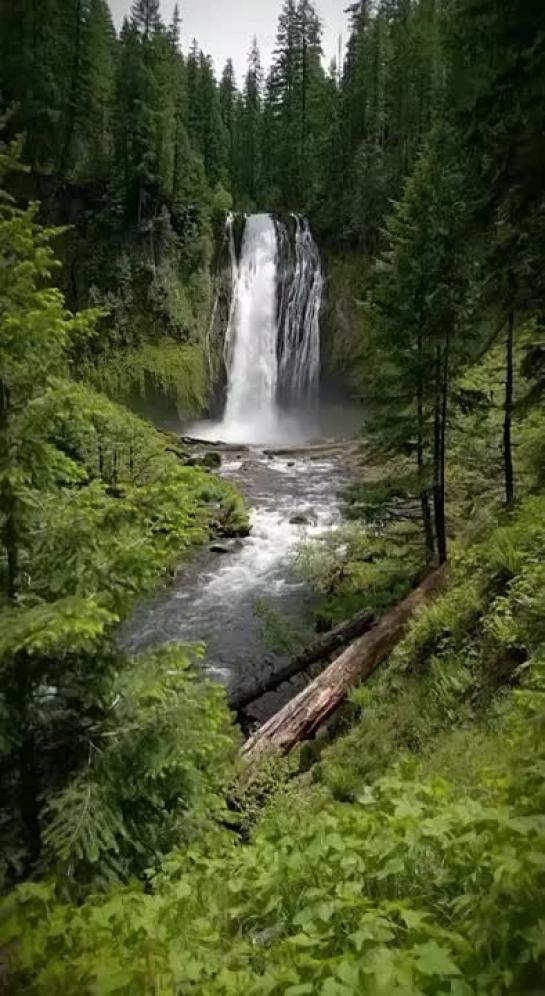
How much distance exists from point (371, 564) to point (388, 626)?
405cm

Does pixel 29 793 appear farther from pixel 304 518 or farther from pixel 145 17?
pixel 145 17

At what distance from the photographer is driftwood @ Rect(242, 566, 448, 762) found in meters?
8.11

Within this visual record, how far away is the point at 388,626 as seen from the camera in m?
10.4

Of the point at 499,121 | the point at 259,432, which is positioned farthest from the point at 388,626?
the point at 259,432

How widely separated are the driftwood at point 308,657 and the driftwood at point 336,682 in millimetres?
580

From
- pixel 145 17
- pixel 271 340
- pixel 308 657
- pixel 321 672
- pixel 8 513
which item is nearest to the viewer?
pixel 8 513

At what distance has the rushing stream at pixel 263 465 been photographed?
12.7 metres

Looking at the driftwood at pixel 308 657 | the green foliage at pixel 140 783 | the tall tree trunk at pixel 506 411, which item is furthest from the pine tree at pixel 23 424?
the tall tree trunk at pixel 506 411

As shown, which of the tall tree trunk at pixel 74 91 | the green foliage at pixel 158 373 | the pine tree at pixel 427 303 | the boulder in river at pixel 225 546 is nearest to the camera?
the pine tree at pixel 427 303

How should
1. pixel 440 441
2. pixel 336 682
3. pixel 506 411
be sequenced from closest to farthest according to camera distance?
pixel 336 682 < pixel 506 411 < pixel 440 441

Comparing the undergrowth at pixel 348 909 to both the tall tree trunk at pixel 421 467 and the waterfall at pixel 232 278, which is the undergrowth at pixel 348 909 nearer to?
the tall tree trunk at pixel 421 467

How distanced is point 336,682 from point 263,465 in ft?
57.3

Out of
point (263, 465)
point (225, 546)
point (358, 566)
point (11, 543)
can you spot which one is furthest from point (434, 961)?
point (263, 465)

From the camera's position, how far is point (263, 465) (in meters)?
26.1
